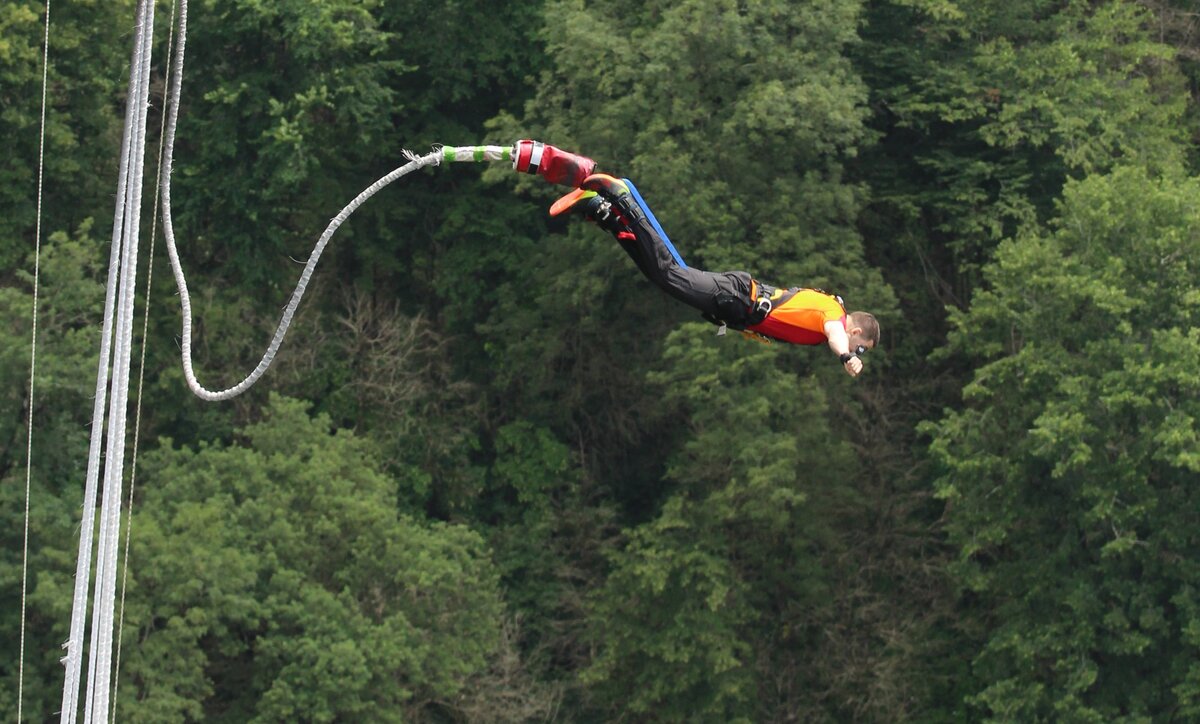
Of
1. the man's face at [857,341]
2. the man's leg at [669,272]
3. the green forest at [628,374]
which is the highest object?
the man's leg at [669,272]

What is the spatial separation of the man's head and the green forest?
11591mm

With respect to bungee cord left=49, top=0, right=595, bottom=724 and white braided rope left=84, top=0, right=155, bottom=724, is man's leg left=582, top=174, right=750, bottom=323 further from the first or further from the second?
white braided rope left=84, top=0, right=155, bottom=724

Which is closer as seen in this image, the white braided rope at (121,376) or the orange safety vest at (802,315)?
the white braided rope at (121,376)

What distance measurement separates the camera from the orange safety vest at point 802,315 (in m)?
13.4

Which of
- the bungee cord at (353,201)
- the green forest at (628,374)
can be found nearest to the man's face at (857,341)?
the bungee cord at (353,201)

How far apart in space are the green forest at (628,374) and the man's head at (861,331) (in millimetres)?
11591

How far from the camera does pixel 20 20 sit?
92.8ft

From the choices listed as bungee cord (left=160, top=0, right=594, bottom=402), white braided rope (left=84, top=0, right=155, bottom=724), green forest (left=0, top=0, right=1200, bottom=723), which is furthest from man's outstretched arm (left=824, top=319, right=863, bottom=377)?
green forest (left=0, top=0, right=1200, bottom=723)

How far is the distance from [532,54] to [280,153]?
12.4 ft

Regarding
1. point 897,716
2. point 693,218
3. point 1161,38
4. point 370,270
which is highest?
point 1161,38

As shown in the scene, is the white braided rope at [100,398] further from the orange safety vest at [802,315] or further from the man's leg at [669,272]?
the orange safety vest at [802,315]

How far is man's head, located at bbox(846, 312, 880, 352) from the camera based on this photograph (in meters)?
13.3

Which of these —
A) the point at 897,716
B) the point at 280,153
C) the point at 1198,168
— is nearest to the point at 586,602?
the point at 897,716

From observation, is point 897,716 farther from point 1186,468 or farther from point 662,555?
point 1186,468
